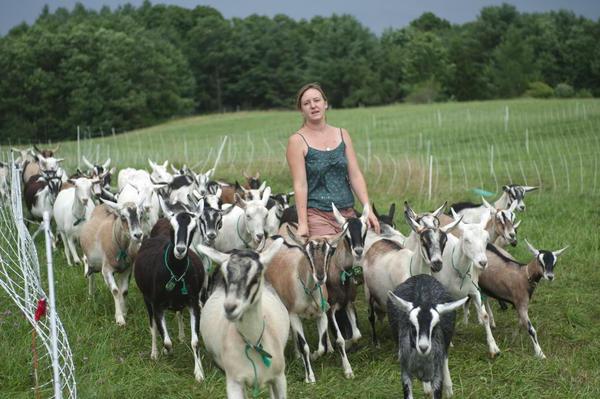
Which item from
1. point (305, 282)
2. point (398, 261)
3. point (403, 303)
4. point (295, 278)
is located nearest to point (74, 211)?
point (295, 278)

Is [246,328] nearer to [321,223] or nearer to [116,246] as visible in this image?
[321,223]

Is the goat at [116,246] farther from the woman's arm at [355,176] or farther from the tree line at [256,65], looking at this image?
the tree line at [256,65]

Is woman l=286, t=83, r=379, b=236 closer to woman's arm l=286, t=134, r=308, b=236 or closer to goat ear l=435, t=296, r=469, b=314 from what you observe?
woman's arm l=286, t=134, r=308, b=236

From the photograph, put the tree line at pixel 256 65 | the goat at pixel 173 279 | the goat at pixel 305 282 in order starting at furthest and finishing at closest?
the tree line at pixel 256 65, the goat at pixel 173 279, the goat at pixel 305 282

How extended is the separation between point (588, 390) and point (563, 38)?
66802 mm

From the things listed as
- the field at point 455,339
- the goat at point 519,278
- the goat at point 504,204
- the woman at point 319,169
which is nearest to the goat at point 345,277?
the woman at point 319,169

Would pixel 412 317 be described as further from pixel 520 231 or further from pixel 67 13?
pixel 67 13

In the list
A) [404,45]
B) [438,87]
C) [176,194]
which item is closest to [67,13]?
[404,45]

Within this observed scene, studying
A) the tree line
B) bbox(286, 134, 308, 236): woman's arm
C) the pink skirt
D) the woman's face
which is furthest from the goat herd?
the tree line

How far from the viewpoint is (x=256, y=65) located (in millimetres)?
71938

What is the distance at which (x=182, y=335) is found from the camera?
7777 millimetres

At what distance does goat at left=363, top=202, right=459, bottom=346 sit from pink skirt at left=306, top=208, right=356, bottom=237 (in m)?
0.80

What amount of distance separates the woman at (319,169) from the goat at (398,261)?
1.79 ft

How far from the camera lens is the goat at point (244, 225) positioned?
936 cm
